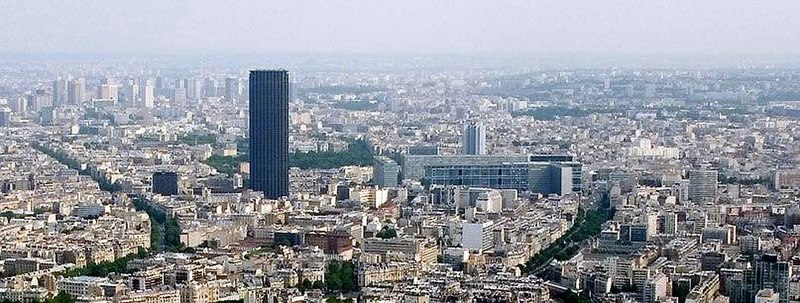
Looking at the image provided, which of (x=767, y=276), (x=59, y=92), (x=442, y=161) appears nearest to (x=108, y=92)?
(x=59, y=92)

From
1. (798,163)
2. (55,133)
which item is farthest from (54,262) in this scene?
(55,133)

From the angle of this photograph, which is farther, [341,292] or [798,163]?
[798,163]

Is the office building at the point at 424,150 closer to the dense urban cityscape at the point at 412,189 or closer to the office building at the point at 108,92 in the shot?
the dense urban cityscape at the point at 412,189

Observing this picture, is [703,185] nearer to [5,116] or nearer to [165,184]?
[165,184]

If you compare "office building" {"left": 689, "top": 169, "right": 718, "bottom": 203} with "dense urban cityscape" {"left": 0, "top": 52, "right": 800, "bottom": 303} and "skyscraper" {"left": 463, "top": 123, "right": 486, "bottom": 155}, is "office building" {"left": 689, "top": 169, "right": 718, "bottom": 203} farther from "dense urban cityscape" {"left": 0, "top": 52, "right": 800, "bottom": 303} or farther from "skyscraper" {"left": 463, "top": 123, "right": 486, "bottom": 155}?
"skyscraper" {"left": 463, "top": 123, "right": 486, "bottom": 155}

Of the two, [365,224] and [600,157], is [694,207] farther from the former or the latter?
[600,157]

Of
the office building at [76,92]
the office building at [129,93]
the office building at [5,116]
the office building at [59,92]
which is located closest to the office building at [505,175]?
the office building at [5,116]
